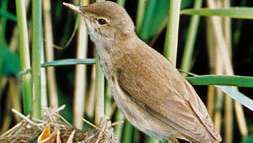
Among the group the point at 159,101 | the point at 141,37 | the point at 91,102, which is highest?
the point at 141,37

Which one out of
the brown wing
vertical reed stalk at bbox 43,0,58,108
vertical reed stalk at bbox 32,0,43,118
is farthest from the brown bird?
vertical reed stalk at bbox 43,0,58,108

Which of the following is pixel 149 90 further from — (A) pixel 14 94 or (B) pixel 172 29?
(A) pixel 14 94

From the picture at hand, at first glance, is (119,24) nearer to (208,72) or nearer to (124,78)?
(124,78)

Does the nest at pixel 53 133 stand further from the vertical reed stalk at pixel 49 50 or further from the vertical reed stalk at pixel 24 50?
the vertical reed stalk at pixel 49 50

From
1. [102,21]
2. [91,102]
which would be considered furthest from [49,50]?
[102,21]

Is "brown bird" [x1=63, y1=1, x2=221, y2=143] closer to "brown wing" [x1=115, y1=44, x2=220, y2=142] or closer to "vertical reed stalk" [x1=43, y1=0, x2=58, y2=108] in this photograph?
"brown wing" [x1=115, y1=44, x2=220, y2=142]

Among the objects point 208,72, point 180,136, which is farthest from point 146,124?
point 208,72
